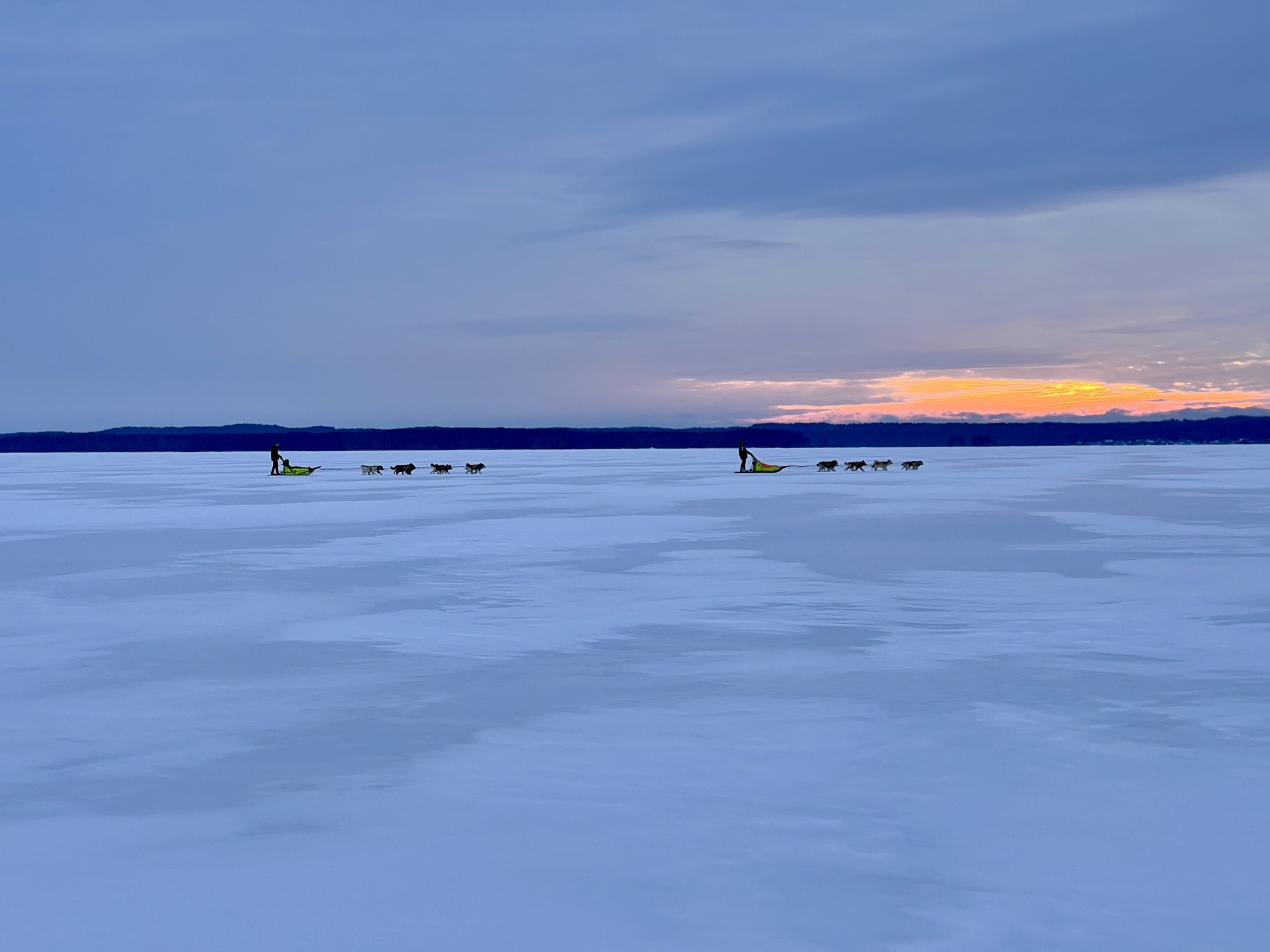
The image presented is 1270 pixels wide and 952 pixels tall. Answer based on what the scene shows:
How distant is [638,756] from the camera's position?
6012 mm

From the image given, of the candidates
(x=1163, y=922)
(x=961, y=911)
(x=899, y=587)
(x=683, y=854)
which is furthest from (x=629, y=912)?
(x=899, y=587)

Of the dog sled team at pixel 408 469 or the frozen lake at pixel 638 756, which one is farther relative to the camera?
the dog sled team at pixel 408 469

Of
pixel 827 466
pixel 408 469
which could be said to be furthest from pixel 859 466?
pixel 408 469

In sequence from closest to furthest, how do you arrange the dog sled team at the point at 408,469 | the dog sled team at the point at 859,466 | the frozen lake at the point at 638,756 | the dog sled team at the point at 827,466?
1. the frozen lake at the point at 638,756
2. the dog sled team at the point at 827,466
3. the dog sled team at the point at 408,469
4. the dog sled team at the point at 859,466

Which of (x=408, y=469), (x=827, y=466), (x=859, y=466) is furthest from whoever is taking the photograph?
(x=827, y=466)

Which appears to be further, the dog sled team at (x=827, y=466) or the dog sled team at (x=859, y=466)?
the dog sled team at (x=859, y=466)

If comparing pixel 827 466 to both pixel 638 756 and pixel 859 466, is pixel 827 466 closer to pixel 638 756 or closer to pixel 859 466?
pixel 859 466

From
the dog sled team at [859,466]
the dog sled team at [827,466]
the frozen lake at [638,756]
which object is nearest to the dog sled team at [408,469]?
the dog sled team at [827,466]

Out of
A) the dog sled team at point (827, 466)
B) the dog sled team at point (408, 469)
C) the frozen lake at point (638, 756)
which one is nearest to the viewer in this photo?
the frozen lake at point (638, 756)

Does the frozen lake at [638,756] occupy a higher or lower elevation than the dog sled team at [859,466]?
lower

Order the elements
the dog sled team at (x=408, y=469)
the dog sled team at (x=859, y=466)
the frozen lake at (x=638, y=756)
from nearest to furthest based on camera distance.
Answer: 1. the frozen lake at (x=638, y=756)
2. the dog sled team at (x=408, y=469)
3. the dog sled team at (x=859, y=466)

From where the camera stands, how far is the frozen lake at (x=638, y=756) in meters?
4.14

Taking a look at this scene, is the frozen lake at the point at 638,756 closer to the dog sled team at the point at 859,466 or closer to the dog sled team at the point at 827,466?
the dog sled team at the point at 827,466

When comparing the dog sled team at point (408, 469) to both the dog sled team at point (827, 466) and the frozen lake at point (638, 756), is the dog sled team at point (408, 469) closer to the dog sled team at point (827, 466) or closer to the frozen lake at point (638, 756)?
the dog sled team at point (827, 466)
